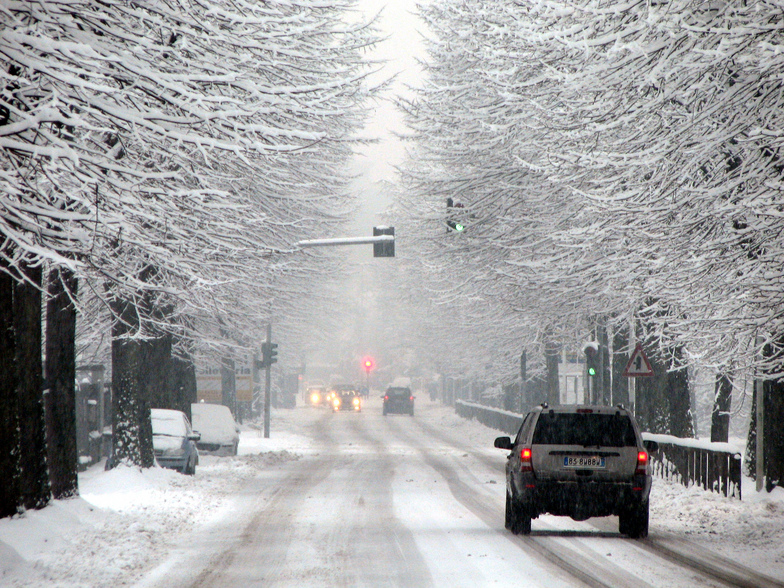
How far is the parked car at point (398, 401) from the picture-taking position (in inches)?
2594

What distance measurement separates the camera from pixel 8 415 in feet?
35.1

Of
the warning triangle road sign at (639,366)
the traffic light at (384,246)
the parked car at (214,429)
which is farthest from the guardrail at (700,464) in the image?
the parked car at (214,429)

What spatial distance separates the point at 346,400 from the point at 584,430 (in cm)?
6088

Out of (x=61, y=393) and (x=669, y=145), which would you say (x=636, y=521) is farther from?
(x=61, y=393)

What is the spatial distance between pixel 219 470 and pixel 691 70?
1557cm

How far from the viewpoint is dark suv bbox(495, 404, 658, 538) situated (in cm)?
1266

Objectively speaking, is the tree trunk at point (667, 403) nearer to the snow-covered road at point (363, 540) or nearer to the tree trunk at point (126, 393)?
the snow-covered road at point (363, 540)

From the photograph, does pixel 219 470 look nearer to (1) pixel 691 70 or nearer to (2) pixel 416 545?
(2) pixel 416 545

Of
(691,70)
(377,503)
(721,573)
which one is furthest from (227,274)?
(721,573)

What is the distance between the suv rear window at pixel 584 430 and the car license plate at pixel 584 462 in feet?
0.59

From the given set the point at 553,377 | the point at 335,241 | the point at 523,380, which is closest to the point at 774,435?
the point at 335,241

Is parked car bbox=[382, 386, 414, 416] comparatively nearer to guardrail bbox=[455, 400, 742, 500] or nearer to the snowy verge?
the snowy verge

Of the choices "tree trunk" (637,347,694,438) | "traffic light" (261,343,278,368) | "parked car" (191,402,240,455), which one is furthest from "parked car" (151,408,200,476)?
"traffic light" (261,343,278,368)

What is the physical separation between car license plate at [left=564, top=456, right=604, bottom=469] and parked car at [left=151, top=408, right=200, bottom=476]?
1129 cm
